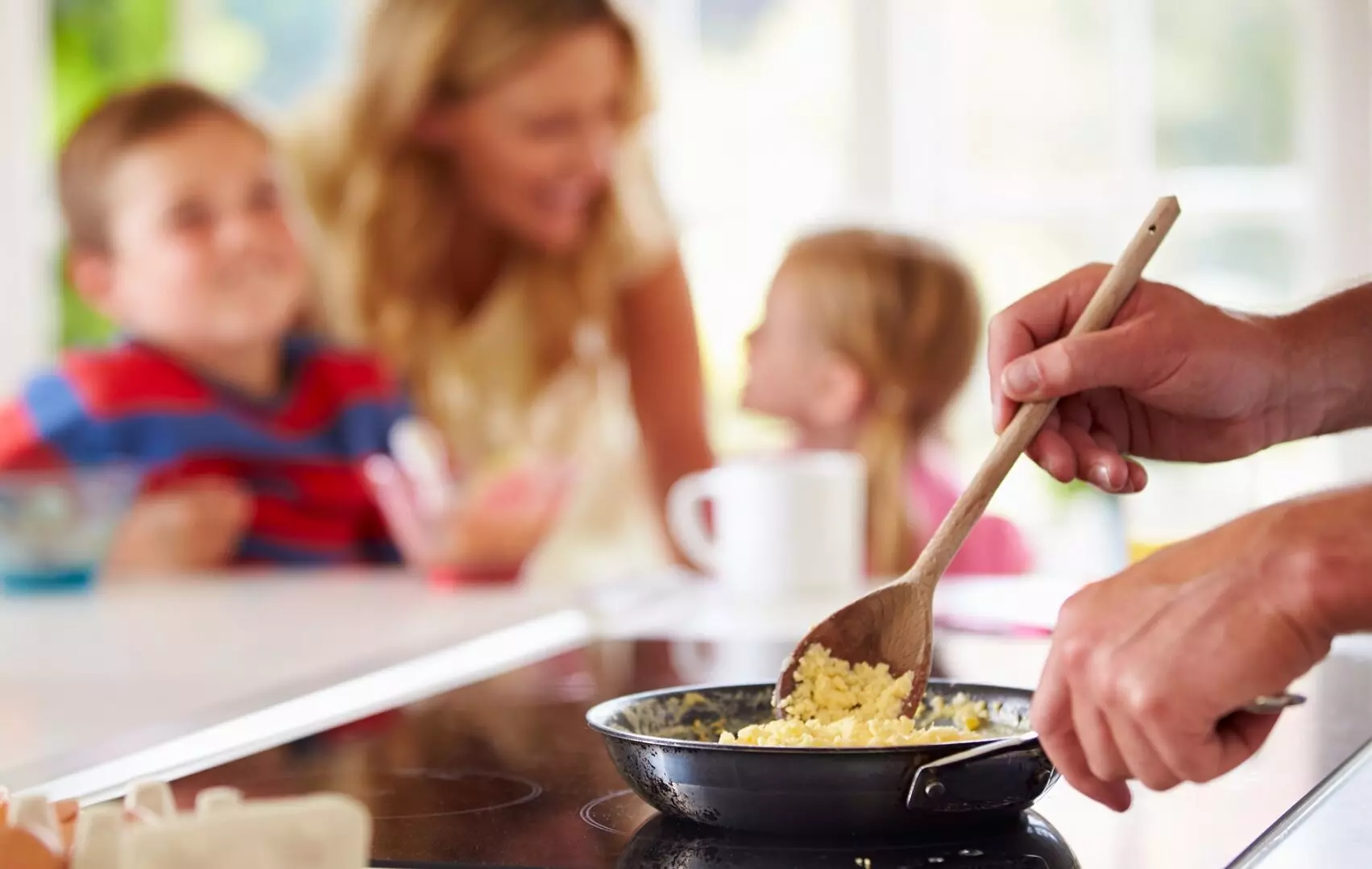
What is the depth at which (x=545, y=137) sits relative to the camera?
238cm

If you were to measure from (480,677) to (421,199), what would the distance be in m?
1.43

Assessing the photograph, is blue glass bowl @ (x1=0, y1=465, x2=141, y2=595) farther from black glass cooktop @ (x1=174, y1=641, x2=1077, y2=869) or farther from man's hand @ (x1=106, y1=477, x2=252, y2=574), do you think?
black glass cooktop @ (x1=174, y1=641, x2=1077, y2=869)

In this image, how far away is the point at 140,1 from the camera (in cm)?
404

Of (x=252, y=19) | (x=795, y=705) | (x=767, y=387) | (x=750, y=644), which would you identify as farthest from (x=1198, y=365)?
(x=252, y=19)

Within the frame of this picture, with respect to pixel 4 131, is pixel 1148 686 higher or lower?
Answer: lower

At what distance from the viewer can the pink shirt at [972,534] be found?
A: 87.4 inches

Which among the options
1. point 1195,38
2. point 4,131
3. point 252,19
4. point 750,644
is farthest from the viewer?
point 252,19

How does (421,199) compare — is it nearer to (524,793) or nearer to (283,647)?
(283,647)

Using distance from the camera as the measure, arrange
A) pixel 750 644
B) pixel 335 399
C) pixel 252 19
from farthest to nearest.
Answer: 1. pixel 252 19
2. pixel 335 399
3. pixel 750 644

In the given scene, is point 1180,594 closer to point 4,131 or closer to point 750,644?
point 750,644

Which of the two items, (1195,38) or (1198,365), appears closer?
(1198,365)

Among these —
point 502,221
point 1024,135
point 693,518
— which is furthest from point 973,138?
point 693,518

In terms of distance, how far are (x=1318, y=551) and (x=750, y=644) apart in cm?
75

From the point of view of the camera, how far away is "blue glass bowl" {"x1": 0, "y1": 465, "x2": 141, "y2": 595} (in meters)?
1.65
